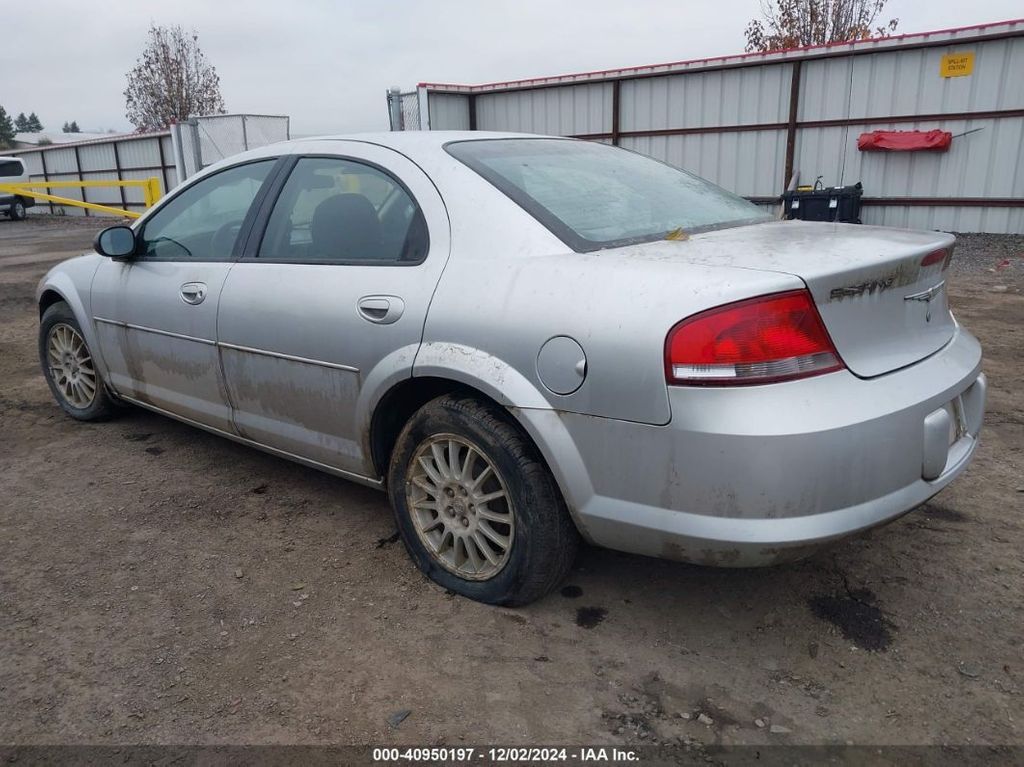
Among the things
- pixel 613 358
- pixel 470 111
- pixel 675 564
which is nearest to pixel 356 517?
pixel 675 564

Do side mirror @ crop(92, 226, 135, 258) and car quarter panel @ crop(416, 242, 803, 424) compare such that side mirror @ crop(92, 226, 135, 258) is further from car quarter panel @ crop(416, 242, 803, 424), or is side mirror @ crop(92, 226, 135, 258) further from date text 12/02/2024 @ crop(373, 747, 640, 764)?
date text 12/02/2024 @ crop(373, 747, 640, 764)

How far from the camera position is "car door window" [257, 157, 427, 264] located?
115 inches

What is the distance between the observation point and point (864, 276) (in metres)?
2.28

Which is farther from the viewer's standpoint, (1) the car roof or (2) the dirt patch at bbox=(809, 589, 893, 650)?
(1) the car roof

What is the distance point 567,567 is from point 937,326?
1.42 meters

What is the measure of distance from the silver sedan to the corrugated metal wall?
76.5 ft

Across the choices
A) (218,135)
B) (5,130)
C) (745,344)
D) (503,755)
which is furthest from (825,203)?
(5,130)

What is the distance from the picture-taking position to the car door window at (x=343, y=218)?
292 centimetres

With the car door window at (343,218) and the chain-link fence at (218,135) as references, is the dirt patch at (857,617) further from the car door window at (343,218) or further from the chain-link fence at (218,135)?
the chain-link fence at (218,135)

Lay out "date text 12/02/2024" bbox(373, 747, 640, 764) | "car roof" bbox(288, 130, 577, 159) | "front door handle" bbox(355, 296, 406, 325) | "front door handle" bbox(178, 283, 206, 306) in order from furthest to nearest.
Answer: "front door handle" bbox(178, 283, 206, 306) → "car roof" bbox(288, 130, 577, 159) → "front door handle" bbox(355, 296, 406, 325) → "date text 12/02/2024" bbox(373, 747, 640, 764)

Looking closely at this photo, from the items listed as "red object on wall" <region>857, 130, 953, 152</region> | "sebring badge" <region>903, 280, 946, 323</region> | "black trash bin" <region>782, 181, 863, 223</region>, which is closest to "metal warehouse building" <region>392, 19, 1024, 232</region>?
"red object on wall" <region>857, 130, 953, 152</region>

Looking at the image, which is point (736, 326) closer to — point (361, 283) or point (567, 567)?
point (567, 567)

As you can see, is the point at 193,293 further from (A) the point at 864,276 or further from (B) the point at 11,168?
(B) the point at 11,168

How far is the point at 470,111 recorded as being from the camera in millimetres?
17453
